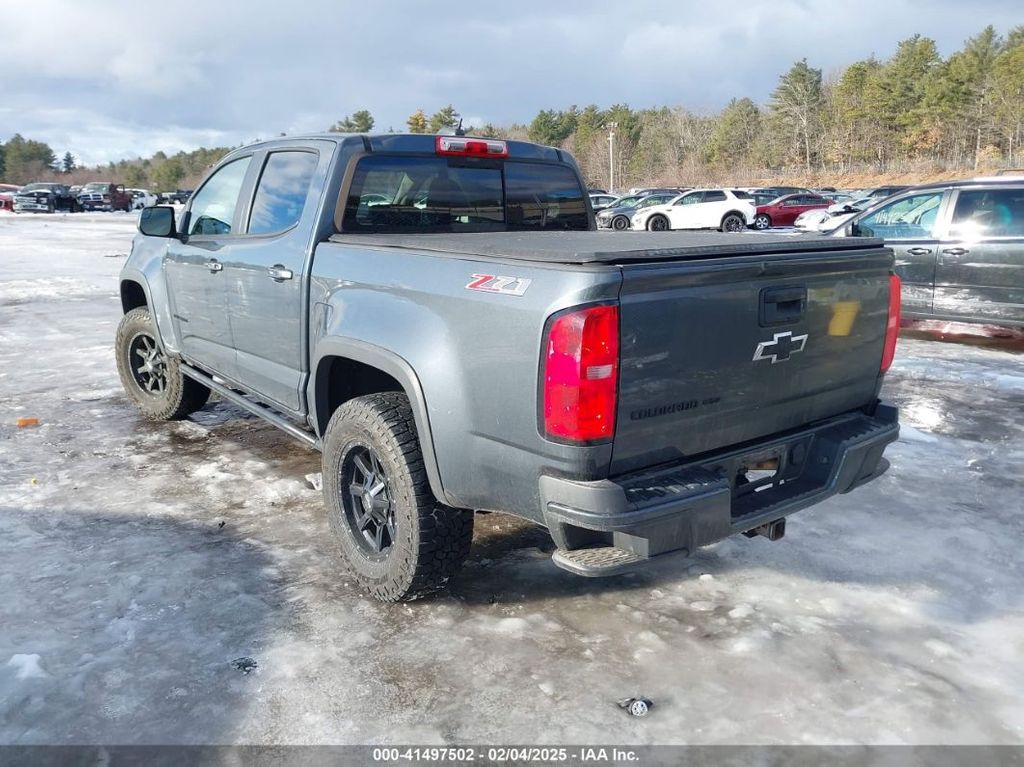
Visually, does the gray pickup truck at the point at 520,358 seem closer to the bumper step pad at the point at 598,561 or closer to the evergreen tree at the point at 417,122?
the bumper step pad at the point at 598,561

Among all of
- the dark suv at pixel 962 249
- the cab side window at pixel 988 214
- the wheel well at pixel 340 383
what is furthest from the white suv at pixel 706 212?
the wheel well at pixel 340 383

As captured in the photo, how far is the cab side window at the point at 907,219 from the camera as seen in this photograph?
893 cm

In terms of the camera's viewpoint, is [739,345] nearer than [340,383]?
Yes

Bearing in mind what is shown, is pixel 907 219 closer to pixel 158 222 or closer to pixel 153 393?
pixel 158 222

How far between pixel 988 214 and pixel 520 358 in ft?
25.2

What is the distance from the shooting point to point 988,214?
27.6 feet

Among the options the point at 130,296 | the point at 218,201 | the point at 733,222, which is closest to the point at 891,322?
the point at 218,201

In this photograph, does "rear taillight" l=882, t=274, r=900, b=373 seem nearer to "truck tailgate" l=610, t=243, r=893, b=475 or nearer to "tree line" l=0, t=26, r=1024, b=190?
"truck tailgate" l=610, t=243, r=893, b=475

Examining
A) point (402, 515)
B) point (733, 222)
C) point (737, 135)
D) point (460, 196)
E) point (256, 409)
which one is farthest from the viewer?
point (737, 135)

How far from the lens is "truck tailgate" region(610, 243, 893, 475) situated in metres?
2.65

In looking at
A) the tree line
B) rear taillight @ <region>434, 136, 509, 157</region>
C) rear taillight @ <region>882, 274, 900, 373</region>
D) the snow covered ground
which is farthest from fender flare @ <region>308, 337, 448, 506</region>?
the tree line

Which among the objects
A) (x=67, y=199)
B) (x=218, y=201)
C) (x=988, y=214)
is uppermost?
(x=218, y=201)

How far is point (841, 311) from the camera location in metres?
3.27

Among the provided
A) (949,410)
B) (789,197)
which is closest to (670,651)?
(949,410)
